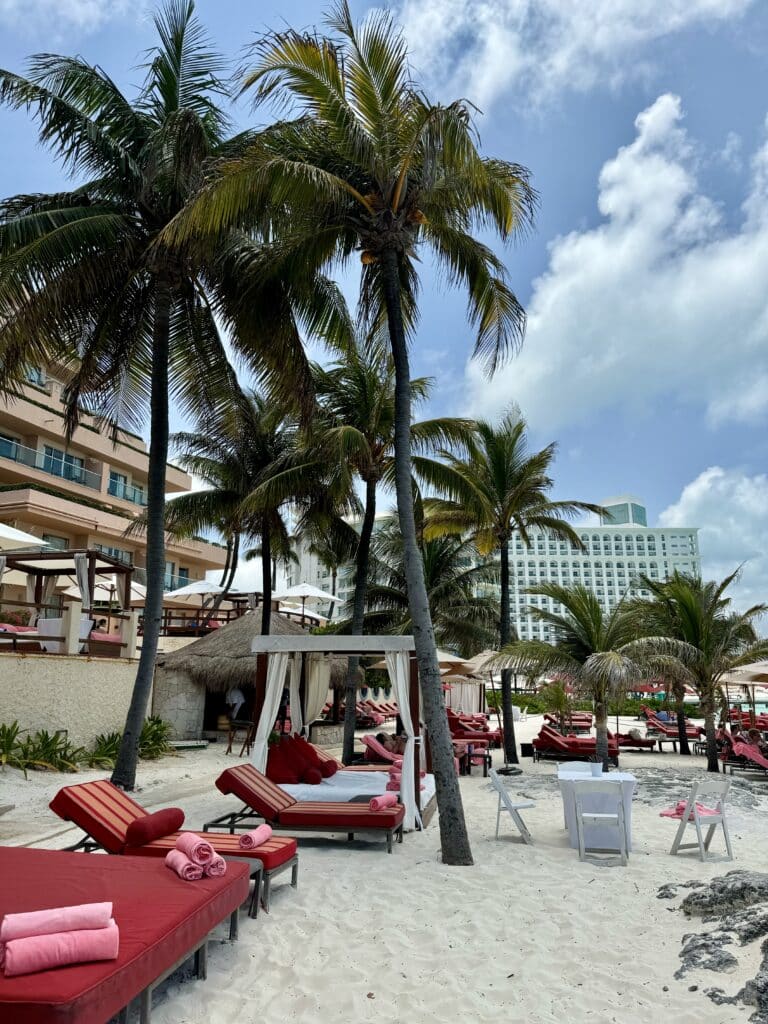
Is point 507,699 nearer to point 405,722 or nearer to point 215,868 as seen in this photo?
point 405,722

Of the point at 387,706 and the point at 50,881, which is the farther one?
the point at 387,706

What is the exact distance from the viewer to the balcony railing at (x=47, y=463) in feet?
85.5

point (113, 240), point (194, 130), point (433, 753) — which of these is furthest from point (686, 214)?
point (433, 753)

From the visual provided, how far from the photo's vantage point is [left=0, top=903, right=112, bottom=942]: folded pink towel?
306 centimetres

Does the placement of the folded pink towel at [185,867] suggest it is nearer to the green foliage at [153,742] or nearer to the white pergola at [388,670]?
the white pergola at [388,670]

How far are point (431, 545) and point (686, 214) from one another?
16244 mm

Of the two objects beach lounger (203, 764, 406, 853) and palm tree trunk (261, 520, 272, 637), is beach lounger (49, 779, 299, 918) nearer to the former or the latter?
beach lounger (203, 764, 406, 853)

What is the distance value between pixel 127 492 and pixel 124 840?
92.3 feet

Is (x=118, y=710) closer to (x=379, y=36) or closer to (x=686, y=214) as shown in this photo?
(x=379, y=36)

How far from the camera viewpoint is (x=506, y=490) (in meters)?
16.1

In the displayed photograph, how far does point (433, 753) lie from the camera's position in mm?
7434

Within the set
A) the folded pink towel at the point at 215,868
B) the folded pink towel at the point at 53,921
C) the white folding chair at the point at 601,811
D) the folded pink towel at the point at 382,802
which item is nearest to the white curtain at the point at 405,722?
the folded pink towel at the point at 382,802

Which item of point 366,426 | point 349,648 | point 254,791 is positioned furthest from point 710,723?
point 254,791

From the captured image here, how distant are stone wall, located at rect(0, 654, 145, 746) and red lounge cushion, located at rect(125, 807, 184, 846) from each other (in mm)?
7610
